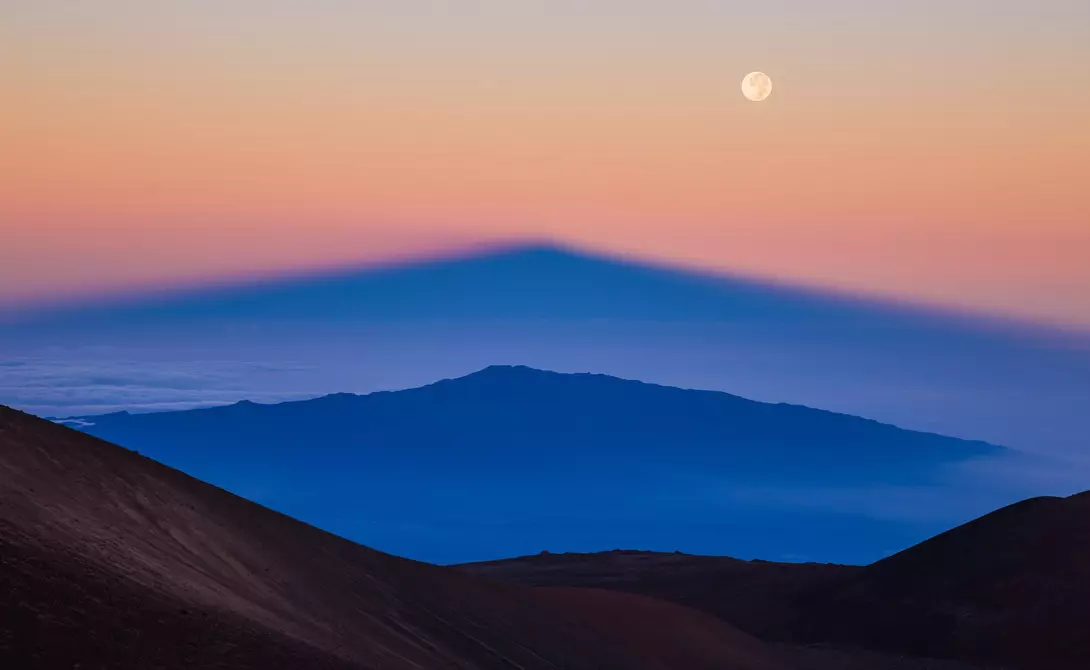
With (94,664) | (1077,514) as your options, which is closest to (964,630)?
(1077,514)

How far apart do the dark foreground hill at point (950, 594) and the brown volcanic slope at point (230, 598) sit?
34.9 ft

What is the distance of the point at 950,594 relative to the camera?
48.2 m

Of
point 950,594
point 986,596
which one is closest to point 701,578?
point 950,594

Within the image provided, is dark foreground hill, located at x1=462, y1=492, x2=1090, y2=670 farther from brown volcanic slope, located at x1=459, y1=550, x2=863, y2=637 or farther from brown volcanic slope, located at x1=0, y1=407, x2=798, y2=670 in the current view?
brown volcanic slope, located at x1=0, y1=407, x2=798, y2=670

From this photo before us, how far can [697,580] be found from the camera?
58531 millimetres

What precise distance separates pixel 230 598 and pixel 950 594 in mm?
35863

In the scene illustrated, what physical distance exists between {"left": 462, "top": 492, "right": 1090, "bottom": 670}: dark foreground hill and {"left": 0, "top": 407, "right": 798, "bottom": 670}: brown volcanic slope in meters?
10.6

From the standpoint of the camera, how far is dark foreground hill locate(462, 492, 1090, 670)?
43.7 metres

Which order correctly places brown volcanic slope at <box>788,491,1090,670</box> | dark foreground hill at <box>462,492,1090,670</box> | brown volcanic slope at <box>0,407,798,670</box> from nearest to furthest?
1. brown volcanic slope at <box>0,407,798,670</box>
2. brown volcanic slope at <box>788,491,1090,670</box>
3. dark foreground hill at <box>462,492,1090,670</box>

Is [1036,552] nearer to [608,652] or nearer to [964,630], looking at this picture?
[964,630]

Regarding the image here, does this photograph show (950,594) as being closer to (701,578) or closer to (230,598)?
(701,578)

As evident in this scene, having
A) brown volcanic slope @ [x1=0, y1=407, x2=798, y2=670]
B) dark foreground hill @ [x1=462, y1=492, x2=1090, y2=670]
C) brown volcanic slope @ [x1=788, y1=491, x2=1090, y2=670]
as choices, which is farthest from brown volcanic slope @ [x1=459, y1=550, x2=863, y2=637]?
brown volcanic slope @ [x1=0, y1=407, x2=798, y2=670]

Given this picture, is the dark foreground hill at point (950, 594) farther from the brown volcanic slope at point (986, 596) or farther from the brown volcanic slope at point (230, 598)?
the brown volcanic slope at point (230, 598)

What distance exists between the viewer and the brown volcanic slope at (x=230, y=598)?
16.5m
